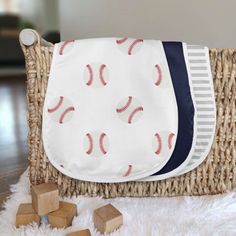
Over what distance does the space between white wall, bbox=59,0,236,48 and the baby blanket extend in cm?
65

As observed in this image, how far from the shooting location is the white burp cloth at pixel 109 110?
70 centimetres

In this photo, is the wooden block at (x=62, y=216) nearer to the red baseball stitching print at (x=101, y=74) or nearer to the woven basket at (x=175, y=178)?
the woven basket at (x=175, y=178)

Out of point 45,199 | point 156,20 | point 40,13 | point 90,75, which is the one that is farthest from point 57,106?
point 40,13

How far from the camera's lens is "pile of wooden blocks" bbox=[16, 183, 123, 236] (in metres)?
0.67

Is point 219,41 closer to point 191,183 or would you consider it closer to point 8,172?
point 191,183

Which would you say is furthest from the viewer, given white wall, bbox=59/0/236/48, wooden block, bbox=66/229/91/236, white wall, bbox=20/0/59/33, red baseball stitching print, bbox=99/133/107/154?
white wall, bbox=20/0/59/33

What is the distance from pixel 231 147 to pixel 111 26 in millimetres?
1170

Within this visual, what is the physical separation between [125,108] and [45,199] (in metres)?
0.28

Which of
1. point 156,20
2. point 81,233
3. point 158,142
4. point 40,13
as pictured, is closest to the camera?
point 81,233

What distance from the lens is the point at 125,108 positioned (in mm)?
720

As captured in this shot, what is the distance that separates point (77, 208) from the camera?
745 millimetres

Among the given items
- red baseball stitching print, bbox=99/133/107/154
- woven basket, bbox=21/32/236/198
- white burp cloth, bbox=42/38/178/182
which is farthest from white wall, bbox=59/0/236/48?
red baseball stitching print, bbox=99/133/107/154

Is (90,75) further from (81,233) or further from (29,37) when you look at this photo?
(81,233)

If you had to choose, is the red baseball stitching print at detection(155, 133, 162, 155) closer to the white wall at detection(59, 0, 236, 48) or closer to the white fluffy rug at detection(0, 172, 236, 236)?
the white fluffy rug at detection(0, 172, 236, 236)
